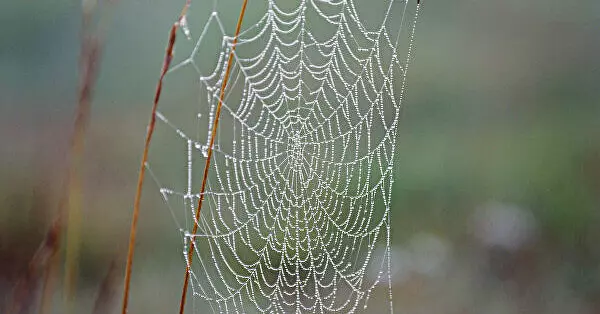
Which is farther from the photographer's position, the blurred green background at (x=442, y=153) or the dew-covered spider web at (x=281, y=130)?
the blurred green background at (x=442, y=153)

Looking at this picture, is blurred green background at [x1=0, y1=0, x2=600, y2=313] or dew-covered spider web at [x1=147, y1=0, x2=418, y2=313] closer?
dew-covered spider web at [x1=147, y1=0, x2=418, y2=313]

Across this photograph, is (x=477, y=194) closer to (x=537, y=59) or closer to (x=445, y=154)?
(x=445, y=154)

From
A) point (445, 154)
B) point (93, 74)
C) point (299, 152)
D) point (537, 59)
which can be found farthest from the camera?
point (537, 59)

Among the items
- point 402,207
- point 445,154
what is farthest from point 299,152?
point 445,154

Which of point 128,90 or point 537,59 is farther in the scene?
point 537,59

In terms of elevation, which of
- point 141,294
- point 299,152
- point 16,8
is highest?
point 16,8

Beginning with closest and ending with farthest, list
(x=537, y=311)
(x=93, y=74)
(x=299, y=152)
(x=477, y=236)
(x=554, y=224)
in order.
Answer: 1. (x=93, y=74)
2. (x=299, y=152)
3. (x=537, y=311)
4. (x=477, y=236)
5. (x=554, y=224)

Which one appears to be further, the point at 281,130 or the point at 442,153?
the point at 442,153

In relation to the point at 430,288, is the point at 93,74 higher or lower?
higher
